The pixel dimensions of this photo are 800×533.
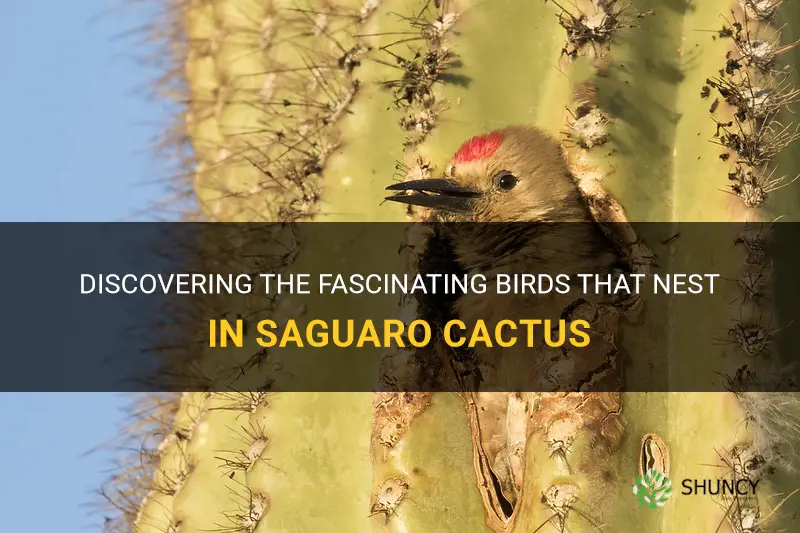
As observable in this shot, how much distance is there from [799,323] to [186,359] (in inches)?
84.3

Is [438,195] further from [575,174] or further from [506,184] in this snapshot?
[575,174]

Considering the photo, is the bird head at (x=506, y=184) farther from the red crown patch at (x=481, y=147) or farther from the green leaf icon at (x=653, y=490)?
the green leaf icon at (x=653, y=490)

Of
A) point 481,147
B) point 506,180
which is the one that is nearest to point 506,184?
point 506,180

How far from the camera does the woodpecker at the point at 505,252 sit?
2.01 meters

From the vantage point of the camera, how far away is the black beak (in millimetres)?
2072

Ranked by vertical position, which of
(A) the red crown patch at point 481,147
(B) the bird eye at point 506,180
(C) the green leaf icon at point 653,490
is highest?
(A) the red crown patch at point 481,147

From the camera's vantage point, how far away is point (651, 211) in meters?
1.97

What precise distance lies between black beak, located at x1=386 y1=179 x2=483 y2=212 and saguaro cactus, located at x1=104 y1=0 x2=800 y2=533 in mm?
115


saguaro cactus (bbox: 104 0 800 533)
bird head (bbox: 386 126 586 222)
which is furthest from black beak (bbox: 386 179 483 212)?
saguaro cactus (bbox: 104 0 800 533)

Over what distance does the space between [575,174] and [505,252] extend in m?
Answer: 0.28

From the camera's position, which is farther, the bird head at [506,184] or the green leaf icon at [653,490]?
the bird head at [506,184]

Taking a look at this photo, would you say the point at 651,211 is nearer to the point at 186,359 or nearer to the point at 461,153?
the point at 461,153

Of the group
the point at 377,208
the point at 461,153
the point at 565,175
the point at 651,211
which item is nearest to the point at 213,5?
the point at 377,208

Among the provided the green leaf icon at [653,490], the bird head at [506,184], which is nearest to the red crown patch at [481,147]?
the bird head at [506,184]
